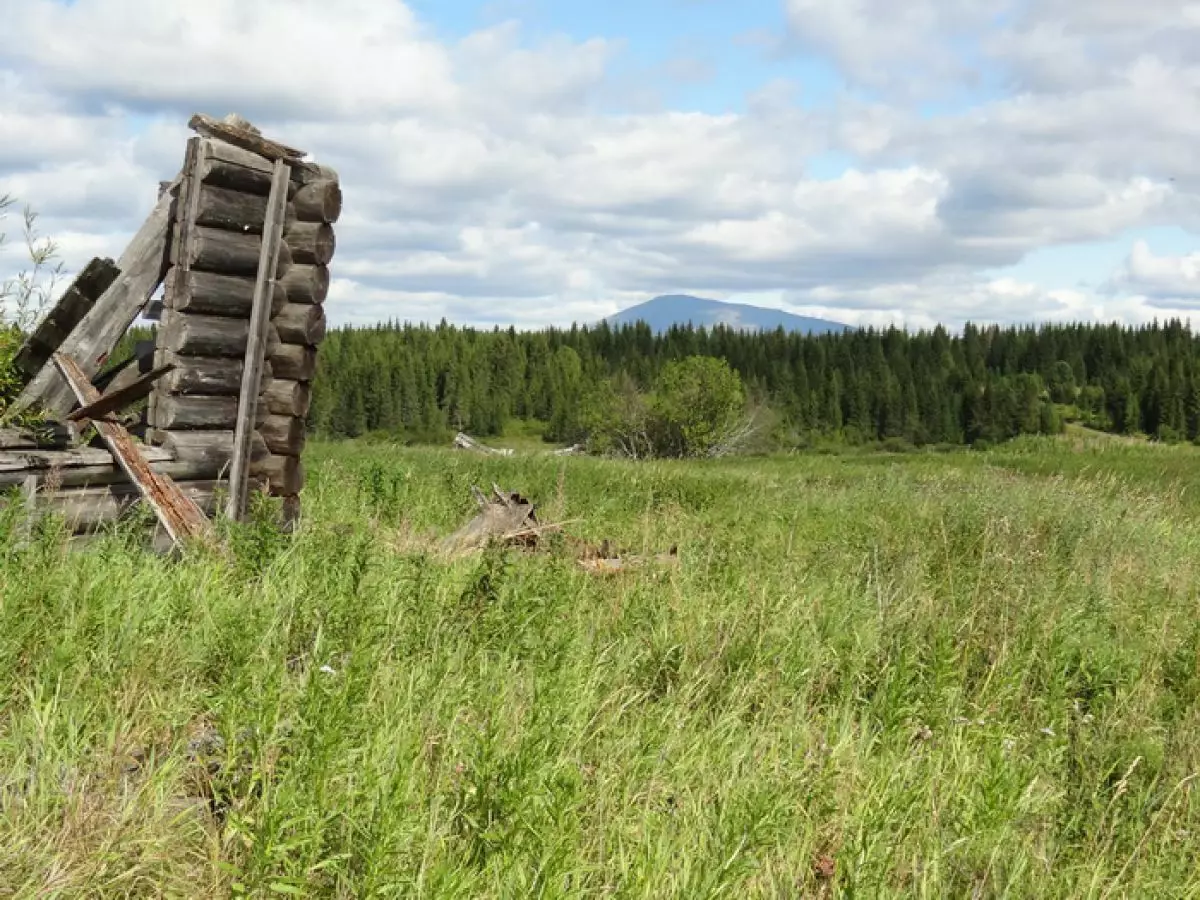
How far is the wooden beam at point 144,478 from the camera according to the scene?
287 inches

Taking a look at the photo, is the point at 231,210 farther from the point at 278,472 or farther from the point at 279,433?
the point at 278,472

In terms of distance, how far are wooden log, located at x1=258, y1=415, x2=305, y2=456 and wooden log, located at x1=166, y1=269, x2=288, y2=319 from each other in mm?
935

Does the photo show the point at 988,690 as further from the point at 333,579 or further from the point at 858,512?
the point at 858,512

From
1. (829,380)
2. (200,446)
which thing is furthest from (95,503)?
(829,380)

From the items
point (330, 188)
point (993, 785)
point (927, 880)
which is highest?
point (330, 188)

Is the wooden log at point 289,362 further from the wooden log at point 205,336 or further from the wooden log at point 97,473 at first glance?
the wooden log at point 97,473

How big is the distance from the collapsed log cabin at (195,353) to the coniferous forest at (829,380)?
285ft

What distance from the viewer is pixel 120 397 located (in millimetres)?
7660

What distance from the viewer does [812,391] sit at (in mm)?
114500

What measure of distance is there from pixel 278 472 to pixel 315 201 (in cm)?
233

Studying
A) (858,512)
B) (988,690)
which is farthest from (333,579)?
(858,512)

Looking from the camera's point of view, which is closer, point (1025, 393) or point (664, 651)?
point (664, 651)

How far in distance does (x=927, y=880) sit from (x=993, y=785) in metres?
0.44

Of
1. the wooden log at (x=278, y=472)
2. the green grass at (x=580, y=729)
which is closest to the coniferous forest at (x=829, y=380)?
the wooden log at (x=278, y=472)
